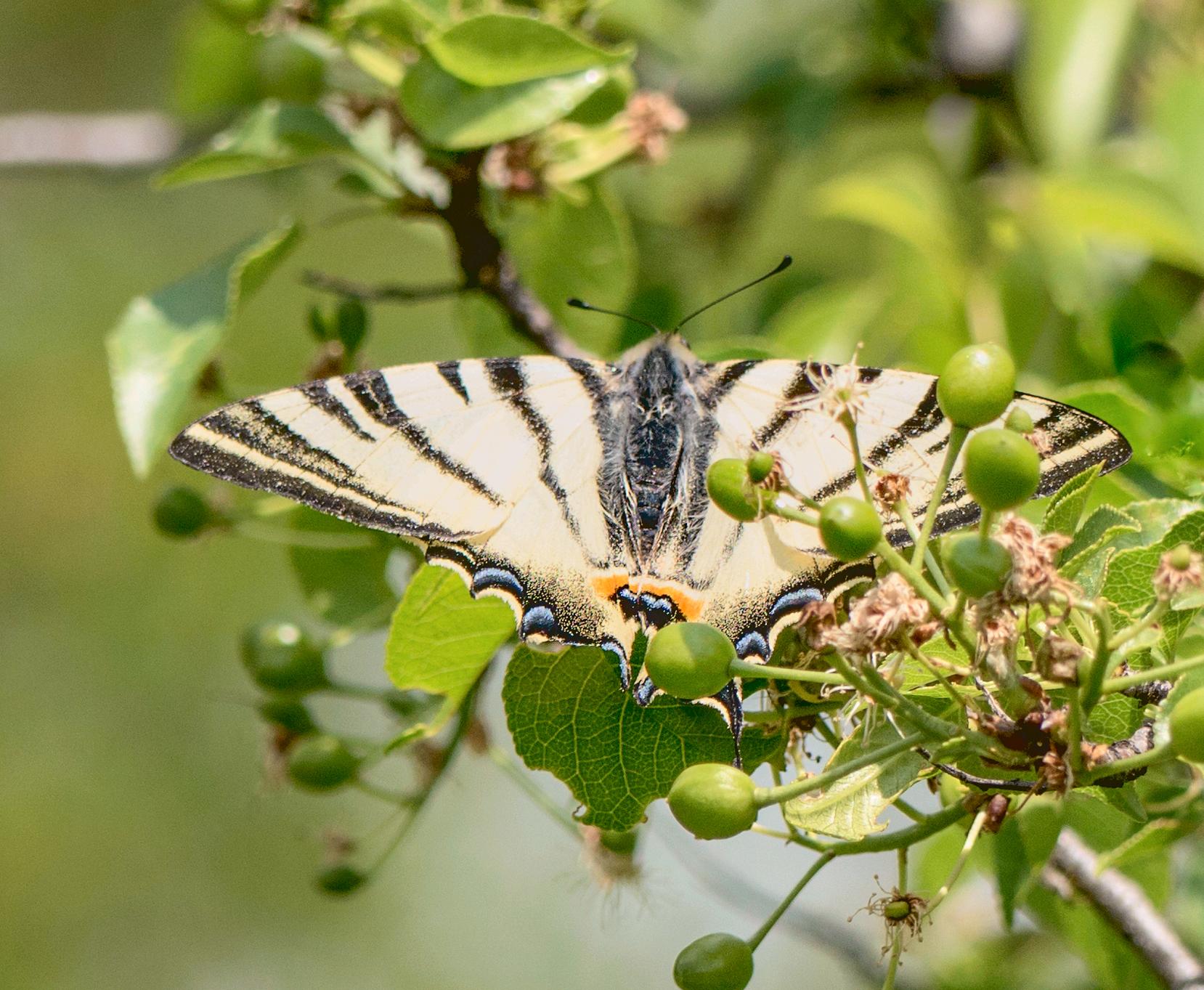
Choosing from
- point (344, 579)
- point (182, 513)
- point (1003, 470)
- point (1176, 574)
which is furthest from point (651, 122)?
point (1176, 574)

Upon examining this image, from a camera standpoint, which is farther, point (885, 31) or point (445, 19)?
point (885, 31)

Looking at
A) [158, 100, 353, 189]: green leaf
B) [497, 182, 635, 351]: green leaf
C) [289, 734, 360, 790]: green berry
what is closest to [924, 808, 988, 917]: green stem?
[289, 734, 360, 790]: green berry

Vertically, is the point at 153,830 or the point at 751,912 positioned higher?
the point at 751,912

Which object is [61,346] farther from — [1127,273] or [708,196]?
[1127,273]

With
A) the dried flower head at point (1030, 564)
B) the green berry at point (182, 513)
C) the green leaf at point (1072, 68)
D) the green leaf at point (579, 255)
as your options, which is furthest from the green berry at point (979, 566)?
the green leaf at point (1072, 68)

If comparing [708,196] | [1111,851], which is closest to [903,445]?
[1111,851]

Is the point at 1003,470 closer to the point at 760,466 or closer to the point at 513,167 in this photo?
the point at 760,466
